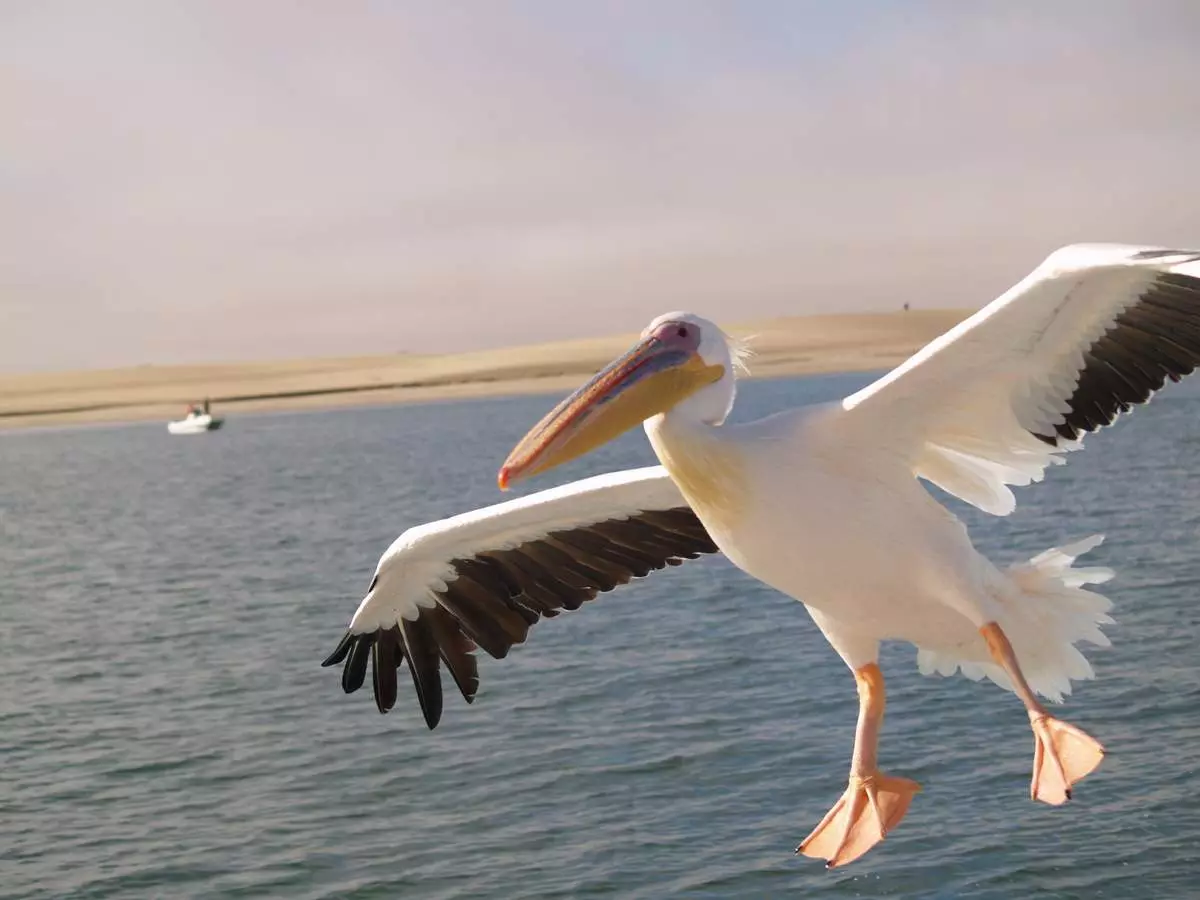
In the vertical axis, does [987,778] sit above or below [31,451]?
below

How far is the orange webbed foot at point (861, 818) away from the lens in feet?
14.3

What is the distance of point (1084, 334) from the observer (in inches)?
157

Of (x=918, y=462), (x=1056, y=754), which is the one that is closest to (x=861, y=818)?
(x=1056, y=754)

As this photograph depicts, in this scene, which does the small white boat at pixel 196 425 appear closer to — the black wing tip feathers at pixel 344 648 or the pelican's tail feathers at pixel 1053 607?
the black wing tip feathers at pixel 344 648

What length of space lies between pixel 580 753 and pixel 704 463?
14.9 feet

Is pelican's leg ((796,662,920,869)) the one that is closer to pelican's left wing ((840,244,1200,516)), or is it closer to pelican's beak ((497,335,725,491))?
pelican's left wing ((840,244,1200,516))

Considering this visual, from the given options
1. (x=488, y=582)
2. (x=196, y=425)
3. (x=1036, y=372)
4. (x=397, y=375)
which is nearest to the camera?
(x=1036, y=372)

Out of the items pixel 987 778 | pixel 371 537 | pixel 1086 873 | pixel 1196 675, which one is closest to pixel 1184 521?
pixel 1196 675

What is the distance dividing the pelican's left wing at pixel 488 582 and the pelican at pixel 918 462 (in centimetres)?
20

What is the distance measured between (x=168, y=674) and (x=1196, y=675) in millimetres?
7051

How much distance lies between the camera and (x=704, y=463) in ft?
12.2

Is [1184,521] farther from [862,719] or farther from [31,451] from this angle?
[31,451]

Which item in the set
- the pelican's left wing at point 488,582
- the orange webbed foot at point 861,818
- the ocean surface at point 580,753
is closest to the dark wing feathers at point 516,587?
the pelican's left wing at point 488,582

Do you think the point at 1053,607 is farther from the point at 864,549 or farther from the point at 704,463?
the point at 704,463
